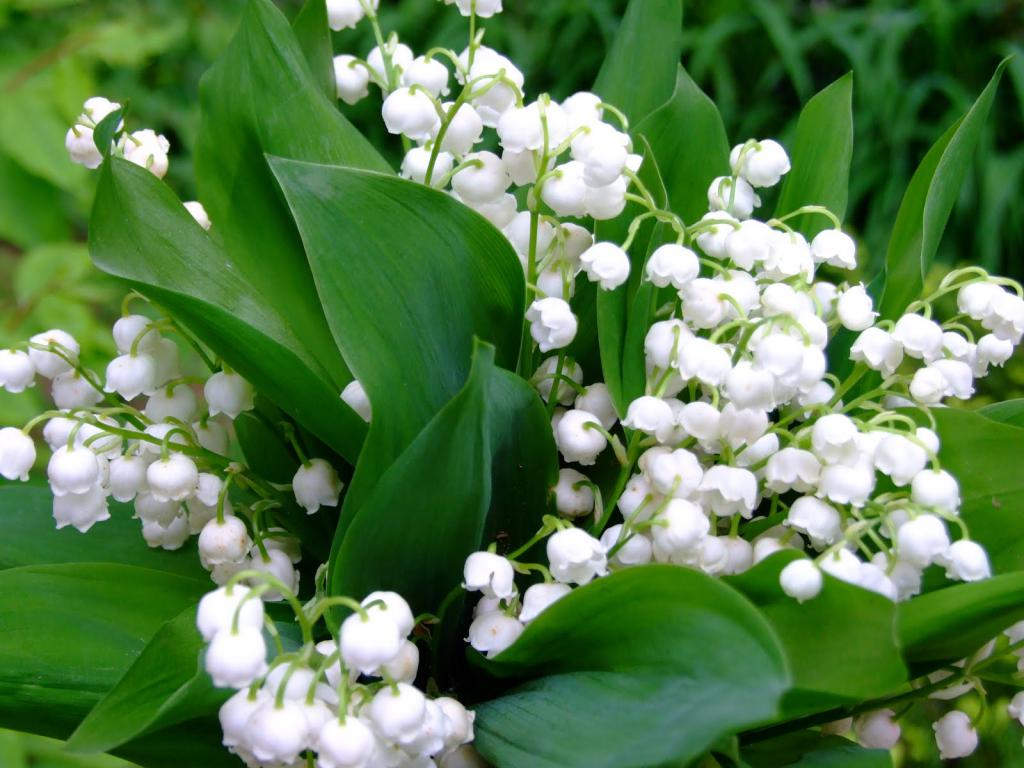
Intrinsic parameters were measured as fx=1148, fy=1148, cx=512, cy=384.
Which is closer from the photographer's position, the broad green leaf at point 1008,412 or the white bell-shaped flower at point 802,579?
the white bell-shaped flower at point 802,579

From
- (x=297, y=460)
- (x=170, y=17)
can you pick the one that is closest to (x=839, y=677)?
(x=297, y=460)

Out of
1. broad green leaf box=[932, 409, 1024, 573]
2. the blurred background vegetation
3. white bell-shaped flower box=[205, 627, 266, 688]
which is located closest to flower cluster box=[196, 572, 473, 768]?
white bell-shaped flower box=[205, 627, 266, 688]

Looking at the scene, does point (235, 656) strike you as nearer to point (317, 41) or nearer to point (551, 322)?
point (551, 322)

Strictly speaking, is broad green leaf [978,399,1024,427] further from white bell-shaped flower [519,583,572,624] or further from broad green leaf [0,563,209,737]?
broad green leaf [0,563,209,737]

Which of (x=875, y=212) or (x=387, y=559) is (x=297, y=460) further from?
(x=875, y=212)

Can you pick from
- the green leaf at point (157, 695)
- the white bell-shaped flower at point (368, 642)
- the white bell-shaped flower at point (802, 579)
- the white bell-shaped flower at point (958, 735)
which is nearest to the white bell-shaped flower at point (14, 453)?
the green leaf at point (157, 695)

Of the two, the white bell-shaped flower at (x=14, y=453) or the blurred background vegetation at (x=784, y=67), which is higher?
the white bell-shaped flower at (x=14, y=453)

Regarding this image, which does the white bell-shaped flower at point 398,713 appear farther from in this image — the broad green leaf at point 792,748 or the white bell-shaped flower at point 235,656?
the broad green leaf at point 792,748
